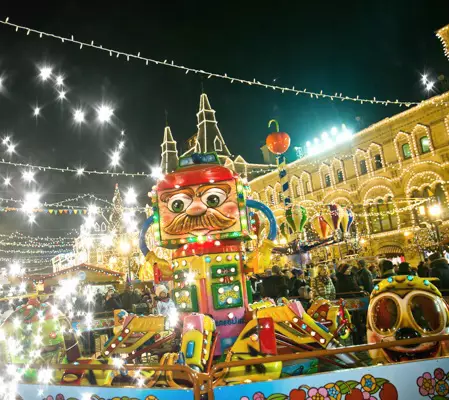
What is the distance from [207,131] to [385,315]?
36.4 m

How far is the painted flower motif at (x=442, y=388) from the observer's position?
3.62 m

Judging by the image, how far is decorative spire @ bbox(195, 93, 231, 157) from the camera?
130 ft

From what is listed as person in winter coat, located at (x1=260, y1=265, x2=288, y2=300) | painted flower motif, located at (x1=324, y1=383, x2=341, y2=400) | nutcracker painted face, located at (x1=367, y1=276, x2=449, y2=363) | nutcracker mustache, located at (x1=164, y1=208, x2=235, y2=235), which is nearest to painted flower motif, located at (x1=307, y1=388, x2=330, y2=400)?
painted flower motif, located at (x1=324, y1=383, x2=341, y2=400)

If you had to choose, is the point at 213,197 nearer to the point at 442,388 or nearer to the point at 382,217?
the point at 442,388

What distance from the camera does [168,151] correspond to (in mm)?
46094

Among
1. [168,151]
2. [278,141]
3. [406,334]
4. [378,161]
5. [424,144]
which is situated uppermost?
[168,151]

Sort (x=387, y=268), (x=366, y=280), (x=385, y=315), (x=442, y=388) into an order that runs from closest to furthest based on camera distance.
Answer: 1. (x=442, y=388)
2. (x=385, y=315)
3. (x=387, y=268)
4. (x=366, y=280)

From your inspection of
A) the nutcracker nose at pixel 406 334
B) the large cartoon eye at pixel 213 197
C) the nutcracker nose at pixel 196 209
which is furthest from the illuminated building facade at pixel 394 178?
the nutcracker nose at pixel 406 334

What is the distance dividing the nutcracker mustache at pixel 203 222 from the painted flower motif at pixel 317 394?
314 cm

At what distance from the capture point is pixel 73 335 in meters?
6.80

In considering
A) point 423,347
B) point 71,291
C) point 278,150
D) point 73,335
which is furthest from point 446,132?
point 71,291

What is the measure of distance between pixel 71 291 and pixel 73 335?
17876 millimetres

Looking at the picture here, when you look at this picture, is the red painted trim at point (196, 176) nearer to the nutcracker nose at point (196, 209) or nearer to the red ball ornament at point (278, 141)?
the nutcracker nose at point (196, 209)

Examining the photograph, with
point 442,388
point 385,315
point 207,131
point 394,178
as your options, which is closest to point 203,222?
point 385,315
